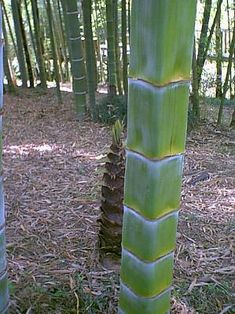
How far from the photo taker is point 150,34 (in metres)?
0.75

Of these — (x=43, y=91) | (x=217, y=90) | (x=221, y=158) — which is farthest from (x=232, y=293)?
(x=217, y=90)

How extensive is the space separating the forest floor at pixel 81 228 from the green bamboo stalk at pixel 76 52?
0.85m

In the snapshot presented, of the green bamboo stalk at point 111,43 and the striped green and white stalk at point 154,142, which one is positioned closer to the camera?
the striped green and white stalk at point 154,142

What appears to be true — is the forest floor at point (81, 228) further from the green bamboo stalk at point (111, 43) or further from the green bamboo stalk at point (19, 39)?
the green bamboo stalk at point (19, 39)

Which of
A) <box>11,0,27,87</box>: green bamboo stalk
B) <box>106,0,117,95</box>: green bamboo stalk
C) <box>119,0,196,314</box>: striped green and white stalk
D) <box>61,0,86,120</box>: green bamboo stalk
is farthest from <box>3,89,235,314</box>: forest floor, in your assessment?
<box>11,0,27,87</box>: green bamboo stalk

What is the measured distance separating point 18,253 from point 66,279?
288mm

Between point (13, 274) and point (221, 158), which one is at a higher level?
point (13, 274)

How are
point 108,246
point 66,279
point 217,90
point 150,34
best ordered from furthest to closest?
point 217,90
point 108,246
point 66,279
point 150,34

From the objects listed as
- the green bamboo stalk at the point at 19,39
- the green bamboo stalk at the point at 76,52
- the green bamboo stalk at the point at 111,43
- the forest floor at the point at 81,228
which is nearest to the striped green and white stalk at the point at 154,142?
the forest floor at the point at 81,228

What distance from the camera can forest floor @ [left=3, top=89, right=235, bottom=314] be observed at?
1.47m

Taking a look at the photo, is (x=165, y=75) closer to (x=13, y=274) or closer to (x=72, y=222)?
(x=13, y=274)

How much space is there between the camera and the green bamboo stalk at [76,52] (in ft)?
13.6

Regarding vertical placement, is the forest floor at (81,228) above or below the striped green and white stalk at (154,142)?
below

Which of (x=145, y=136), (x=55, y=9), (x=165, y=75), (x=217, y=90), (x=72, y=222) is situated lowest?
(x=217, y=90)
